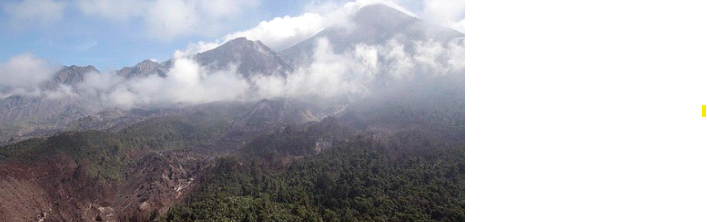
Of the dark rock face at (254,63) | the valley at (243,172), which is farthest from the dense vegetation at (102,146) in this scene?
the dark rock face at (254,63)

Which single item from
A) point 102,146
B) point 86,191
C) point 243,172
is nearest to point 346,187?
point 243,172

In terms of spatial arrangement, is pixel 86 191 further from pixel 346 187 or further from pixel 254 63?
pixel 254 63

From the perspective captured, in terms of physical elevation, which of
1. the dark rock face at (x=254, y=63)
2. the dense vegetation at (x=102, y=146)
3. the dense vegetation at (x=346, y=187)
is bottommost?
the dense vegetation at (x=346, y=187)

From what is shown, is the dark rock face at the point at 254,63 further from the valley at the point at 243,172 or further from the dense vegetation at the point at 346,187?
the dense vegetation at the point at 346,187

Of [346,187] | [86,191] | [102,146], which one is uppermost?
[102,146]

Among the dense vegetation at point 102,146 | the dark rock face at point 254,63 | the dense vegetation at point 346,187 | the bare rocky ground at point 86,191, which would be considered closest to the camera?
the dense vegetation at point 346,187

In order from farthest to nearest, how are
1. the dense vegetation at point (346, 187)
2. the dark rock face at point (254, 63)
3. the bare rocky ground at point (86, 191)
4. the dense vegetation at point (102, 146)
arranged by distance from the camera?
the dark rock face at point (254, 63)
the dense vegetation at point (102, 146)
the bare rocky ground at point (86, 191)
the dense vegetation at point (346, 187)
